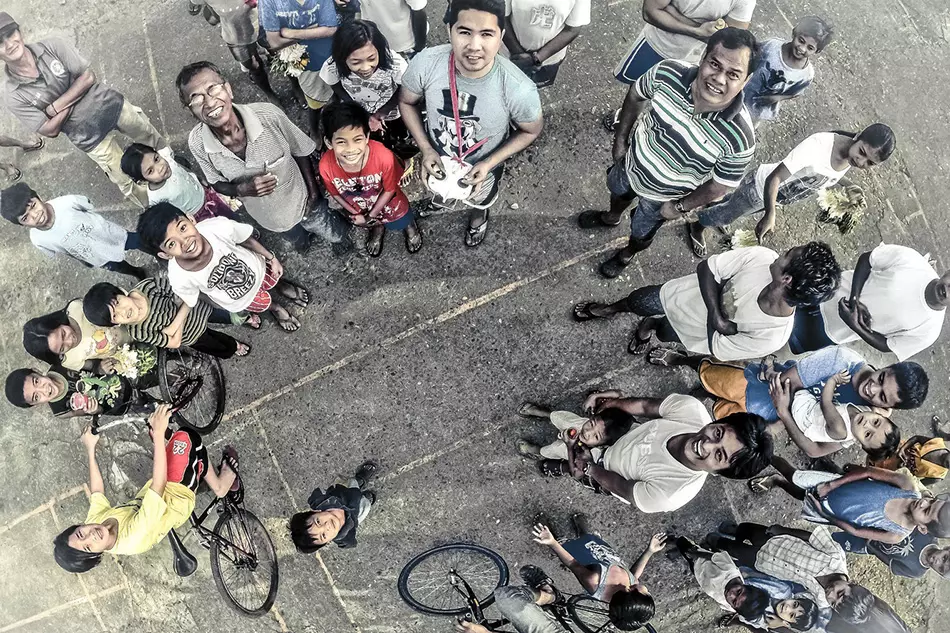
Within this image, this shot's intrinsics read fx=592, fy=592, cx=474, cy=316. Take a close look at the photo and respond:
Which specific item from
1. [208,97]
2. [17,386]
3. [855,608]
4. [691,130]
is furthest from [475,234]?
[855,608]

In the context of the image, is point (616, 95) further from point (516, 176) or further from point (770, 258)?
point (770, 258)

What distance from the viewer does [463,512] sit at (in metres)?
4.96

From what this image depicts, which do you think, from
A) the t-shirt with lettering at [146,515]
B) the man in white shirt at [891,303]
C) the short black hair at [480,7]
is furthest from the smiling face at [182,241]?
the man in white shirt at [891,303]

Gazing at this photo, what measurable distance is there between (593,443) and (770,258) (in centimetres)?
162

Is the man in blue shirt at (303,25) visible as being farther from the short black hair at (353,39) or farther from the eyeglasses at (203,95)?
the eyeglasses at (203,95)

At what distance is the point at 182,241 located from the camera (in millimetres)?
3492

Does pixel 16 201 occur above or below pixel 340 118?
below

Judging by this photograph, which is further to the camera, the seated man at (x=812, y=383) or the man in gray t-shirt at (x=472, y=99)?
the seated man at (x=812, y=383)

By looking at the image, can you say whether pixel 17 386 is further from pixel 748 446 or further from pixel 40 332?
pixel 748 446

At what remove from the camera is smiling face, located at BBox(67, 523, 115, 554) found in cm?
375

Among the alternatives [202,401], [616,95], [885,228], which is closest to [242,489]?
[202,401]

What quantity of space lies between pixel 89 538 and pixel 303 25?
3.70 meters

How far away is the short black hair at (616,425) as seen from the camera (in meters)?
3.96

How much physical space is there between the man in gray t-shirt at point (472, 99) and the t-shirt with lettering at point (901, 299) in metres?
2.19
